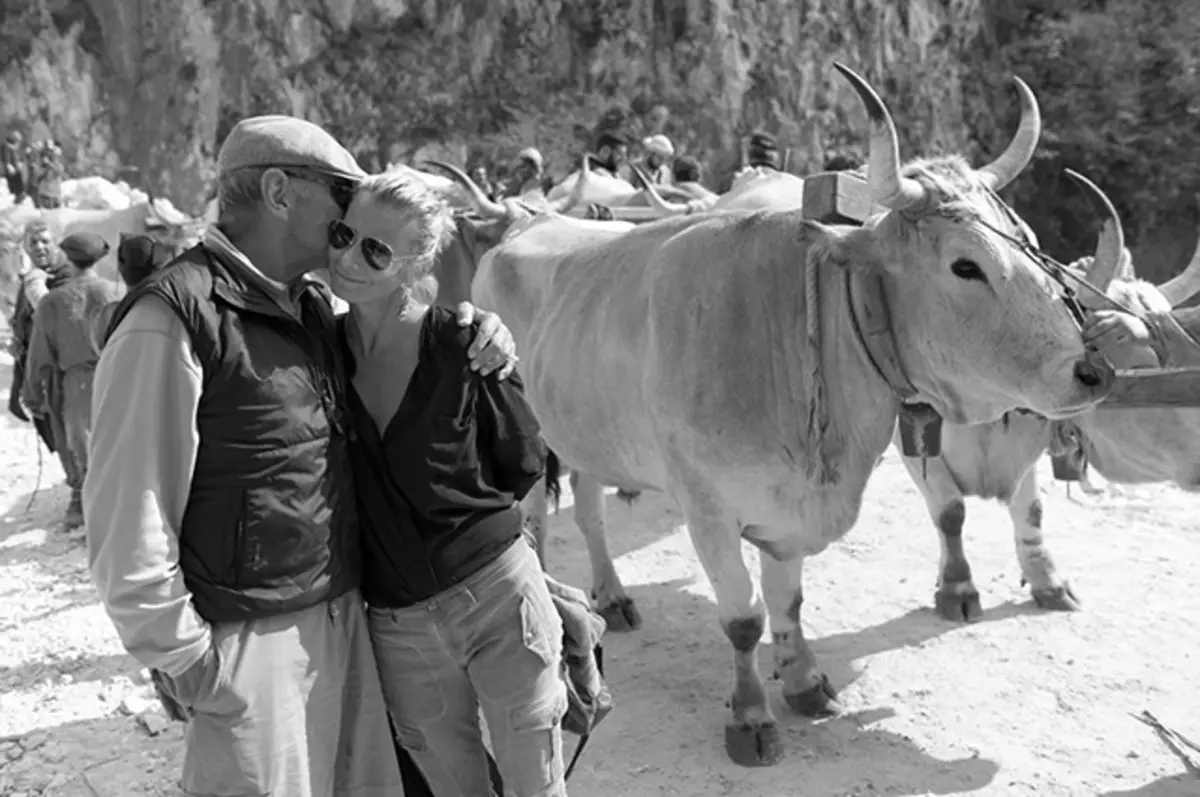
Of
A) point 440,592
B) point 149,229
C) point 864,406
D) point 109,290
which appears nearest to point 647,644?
point 864,406

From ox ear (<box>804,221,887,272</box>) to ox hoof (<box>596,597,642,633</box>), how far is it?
249cm

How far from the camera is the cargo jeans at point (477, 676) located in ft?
7.03

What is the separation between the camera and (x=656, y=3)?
75.8 feet

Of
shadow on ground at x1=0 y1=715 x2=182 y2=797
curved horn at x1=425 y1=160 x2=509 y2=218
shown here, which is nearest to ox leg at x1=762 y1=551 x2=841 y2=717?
shadow on ground at x1=0 y1=715 x2=182 y2=797

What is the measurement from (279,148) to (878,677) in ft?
11.3

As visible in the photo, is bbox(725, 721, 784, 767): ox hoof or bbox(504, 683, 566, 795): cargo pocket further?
bbox(725, 721, 784, 767): ox hoof

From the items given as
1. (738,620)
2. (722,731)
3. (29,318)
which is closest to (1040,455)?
(738,620)

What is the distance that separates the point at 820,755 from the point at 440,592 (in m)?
2.10

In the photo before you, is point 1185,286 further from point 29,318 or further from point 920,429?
point 29,318

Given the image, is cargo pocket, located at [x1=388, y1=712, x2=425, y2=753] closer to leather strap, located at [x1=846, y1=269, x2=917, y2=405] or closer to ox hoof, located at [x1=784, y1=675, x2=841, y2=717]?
leather strap, located at [x1=846, y1=269, x2=917, y2=405]

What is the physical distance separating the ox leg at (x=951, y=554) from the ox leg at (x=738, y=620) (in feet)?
5.31

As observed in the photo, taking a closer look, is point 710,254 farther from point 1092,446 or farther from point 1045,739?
point 1045,739

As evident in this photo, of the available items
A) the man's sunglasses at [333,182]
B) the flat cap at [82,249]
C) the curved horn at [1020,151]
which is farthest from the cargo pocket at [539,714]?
the flat cap at [82,249]

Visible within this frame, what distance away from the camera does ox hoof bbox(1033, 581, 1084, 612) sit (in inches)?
188
